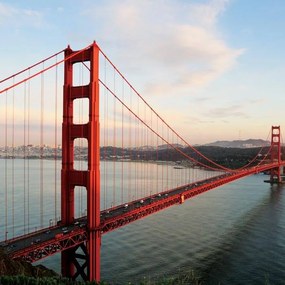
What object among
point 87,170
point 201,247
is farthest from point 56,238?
point 201,247

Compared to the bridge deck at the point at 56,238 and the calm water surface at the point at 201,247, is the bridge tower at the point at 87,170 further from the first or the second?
the calm water surface at the point at 201,247

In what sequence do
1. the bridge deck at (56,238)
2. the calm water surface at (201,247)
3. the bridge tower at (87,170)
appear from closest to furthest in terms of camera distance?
1. the bridge deck at (56,238)
2. the bridge tower at (87,170)
3. the calm water surface at (201,247)

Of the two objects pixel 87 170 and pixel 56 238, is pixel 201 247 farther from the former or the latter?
pixel 56 238

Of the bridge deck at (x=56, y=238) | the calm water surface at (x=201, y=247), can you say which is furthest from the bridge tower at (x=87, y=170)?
the calm water surface at (x=201, y=247)

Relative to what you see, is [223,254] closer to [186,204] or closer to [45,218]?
[45,218]

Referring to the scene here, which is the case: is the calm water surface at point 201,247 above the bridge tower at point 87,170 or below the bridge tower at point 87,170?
below

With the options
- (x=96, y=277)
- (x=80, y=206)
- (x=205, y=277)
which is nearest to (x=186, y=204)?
(x=80, y=206)

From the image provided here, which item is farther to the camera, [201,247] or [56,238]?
[201,247]
